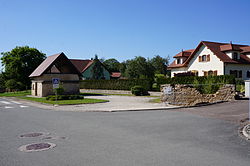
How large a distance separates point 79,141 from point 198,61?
130 feet

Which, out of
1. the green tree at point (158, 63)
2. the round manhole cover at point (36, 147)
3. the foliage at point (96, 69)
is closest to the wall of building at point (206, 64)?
the foliage at point (96, 69)

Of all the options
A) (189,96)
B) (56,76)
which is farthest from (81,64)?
(189,96)

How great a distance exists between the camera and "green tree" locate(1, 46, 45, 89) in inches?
2233

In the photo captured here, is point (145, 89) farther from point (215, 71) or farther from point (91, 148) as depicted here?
point (91, 148)

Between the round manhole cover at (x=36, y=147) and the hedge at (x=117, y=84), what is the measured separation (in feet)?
102

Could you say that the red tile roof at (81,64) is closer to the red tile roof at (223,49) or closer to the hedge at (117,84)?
the hedge at (117,84)

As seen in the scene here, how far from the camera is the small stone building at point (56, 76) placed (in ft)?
115

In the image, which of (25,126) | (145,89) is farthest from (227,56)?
(25,126)

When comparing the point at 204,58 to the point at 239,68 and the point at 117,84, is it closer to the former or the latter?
the point at 239,68

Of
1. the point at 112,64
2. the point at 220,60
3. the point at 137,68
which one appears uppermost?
the point at 112,64

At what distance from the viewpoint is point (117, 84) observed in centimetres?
4338

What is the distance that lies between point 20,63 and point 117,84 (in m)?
27.6

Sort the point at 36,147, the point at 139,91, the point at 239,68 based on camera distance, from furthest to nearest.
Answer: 1. the point at 239,68
2. the point at 139,91
3. the point at 36,147

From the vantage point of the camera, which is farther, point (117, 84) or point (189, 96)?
point (117, 84)
